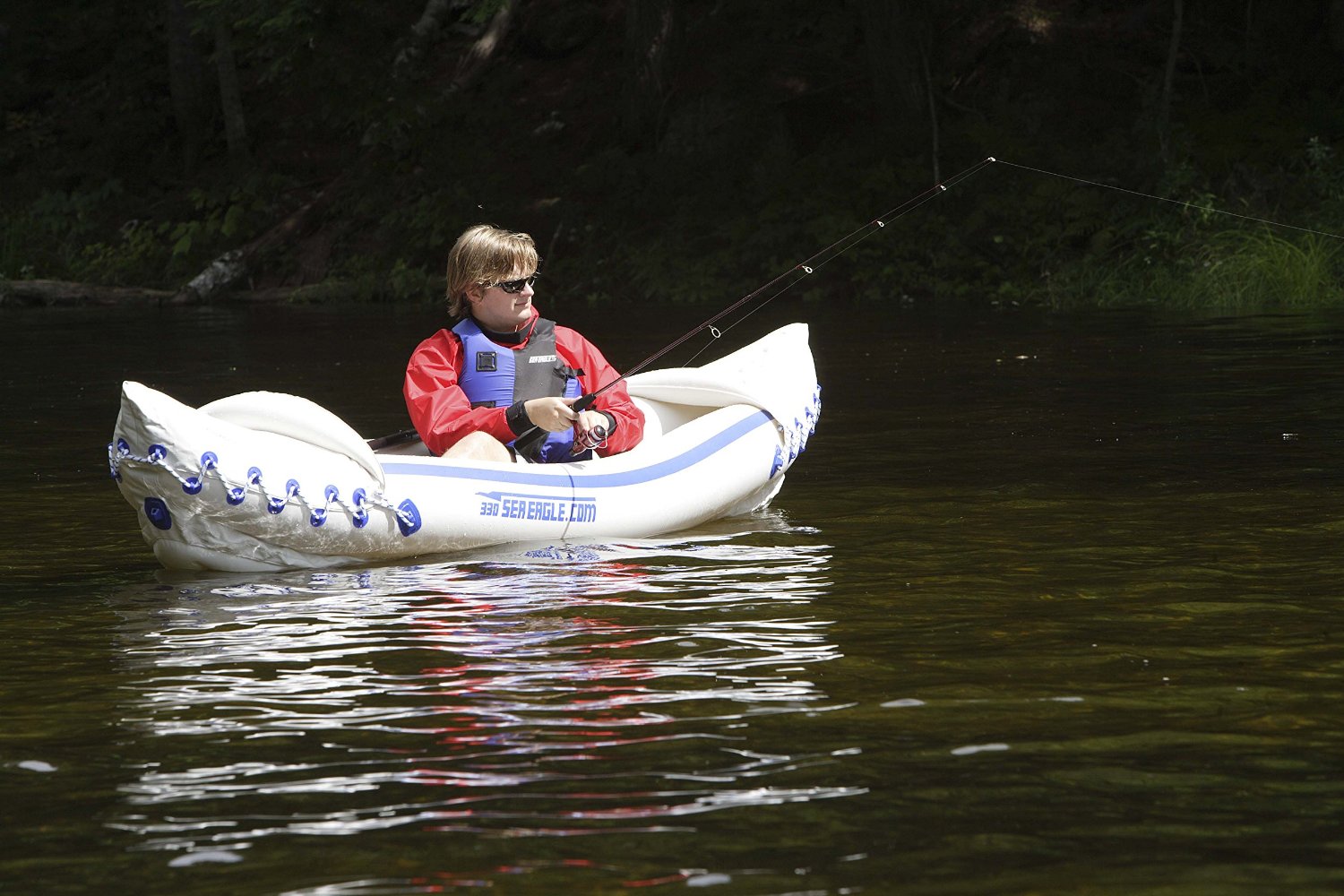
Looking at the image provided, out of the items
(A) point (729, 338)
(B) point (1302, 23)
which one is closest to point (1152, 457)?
(A) point (729, 338)

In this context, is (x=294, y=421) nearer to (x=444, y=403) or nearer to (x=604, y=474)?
(x=444, y=403)

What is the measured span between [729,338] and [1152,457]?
9072 mm

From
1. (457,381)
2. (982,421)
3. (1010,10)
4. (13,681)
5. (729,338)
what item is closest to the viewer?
(13,681)

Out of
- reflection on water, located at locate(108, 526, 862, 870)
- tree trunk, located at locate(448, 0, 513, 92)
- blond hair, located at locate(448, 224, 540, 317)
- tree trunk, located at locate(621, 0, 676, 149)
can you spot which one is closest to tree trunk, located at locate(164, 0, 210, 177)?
tree trunk, located at locate(448, 0, 513, 92)

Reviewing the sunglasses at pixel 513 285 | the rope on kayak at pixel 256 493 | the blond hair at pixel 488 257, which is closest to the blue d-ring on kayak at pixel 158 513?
the rope on kayak at pixel 256 493

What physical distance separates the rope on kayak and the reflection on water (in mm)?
195

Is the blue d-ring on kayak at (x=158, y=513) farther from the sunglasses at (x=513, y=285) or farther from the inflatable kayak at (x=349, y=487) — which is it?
the sunglasses at (x=513, y=285)

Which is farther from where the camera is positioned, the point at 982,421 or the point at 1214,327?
the point at 1214,327

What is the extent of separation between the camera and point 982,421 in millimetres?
9383

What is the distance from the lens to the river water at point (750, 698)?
304 centimetres

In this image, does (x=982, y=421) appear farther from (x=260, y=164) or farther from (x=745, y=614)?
(x=260, y=164)

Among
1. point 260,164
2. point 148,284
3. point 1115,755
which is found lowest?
point 1115,755

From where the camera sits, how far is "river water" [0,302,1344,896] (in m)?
3.04

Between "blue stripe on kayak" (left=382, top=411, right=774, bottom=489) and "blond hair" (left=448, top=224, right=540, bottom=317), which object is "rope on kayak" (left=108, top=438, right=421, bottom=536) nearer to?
"blue stripe on kayak" (left=382, top=411, right=774, bottom=489)
